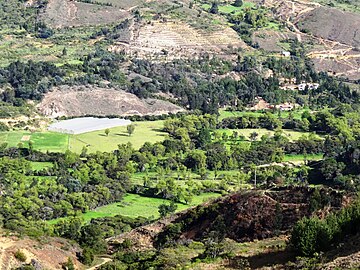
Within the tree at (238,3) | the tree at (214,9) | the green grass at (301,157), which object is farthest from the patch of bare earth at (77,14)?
the green grass at (301,157)

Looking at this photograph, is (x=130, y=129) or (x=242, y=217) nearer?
(x=242, y=217)

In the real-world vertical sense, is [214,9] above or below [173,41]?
above

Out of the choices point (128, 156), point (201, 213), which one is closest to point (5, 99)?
point (128, 156)

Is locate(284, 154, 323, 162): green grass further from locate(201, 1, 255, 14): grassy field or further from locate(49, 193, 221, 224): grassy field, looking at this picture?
locate(201, 1, 255, 14): grassy field

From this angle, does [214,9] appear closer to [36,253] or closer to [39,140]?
[39,140]

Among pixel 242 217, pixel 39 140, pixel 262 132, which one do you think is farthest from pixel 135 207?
pixel 262 132

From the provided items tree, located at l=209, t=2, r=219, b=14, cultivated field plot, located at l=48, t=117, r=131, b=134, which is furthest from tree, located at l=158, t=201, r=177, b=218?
tree, located at l=209, t=2, r=219, b=14

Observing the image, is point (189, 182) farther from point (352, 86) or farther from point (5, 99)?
point (352, 86)
